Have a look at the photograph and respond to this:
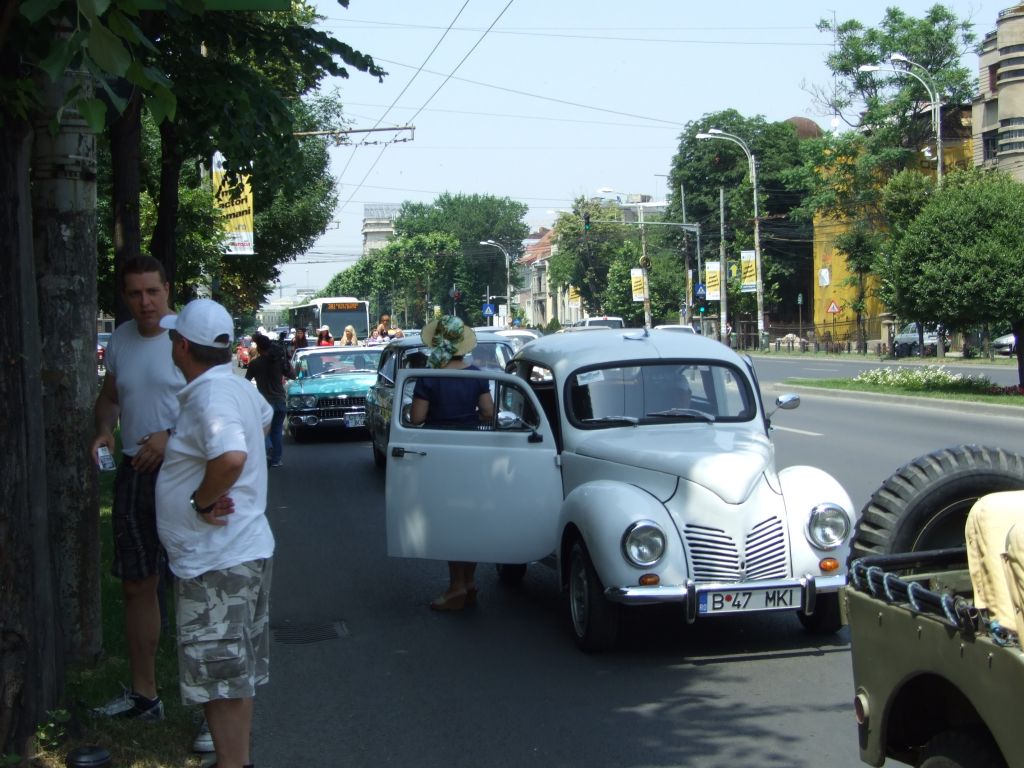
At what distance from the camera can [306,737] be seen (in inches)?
219

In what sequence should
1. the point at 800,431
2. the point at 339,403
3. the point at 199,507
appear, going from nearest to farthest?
the point at 199,507 < the point at 800,431 < the point at 339,403

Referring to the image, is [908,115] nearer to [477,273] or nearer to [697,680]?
[697,680]

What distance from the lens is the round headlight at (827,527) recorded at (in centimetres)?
669

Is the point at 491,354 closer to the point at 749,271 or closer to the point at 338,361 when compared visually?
the point at 338,361

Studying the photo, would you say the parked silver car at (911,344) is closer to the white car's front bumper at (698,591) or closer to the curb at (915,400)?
the curb at (915,400)

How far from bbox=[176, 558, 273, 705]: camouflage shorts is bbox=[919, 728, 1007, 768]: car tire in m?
2.33

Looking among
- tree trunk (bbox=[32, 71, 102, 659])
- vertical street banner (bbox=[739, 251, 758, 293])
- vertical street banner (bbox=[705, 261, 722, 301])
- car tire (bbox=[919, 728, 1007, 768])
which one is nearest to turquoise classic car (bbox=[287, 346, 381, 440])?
tree trunk (bbox=[32, 71, 102, 659])

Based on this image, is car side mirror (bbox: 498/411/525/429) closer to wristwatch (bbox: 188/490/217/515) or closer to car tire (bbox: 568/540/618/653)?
car tire (bbox: 568/540/618/653)

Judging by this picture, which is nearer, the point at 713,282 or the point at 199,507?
the point at 199,507

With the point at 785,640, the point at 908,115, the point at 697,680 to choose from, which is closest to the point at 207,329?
the point at 697,680

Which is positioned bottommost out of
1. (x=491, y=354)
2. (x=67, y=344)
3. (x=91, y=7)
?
(x=491, y=354)

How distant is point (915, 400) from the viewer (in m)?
23.6

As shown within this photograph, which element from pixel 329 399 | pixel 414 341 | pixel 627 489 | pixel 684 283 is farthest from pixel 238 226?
pixel 684 283

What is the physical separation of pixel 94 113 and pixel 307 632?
15.3 ft
